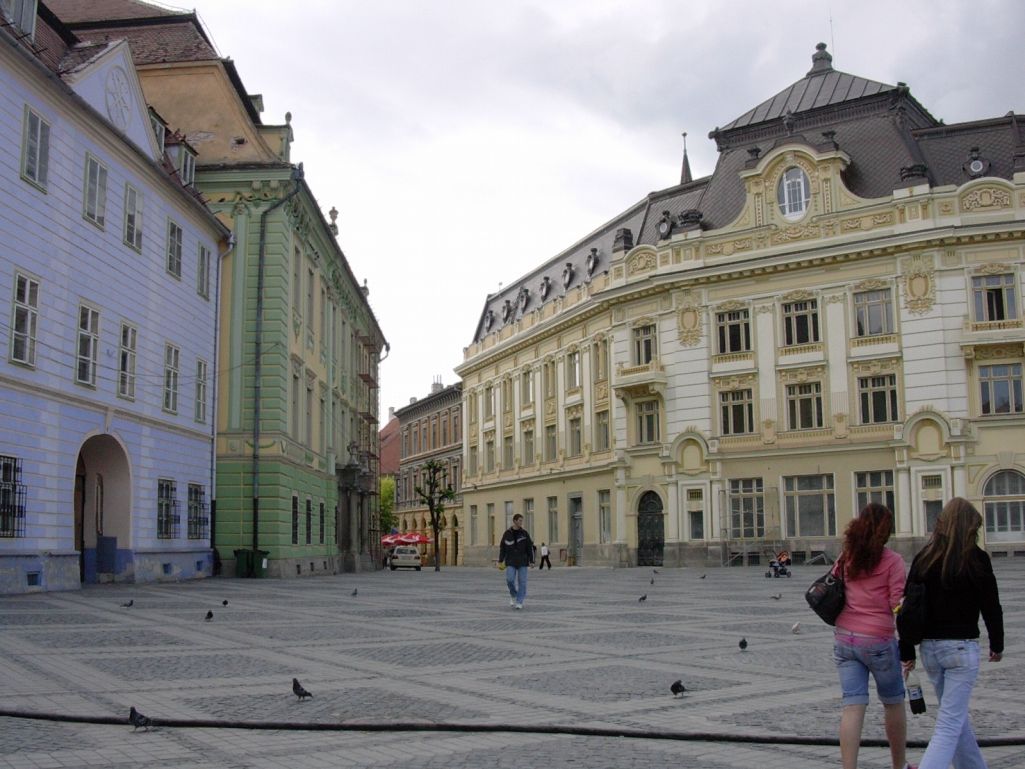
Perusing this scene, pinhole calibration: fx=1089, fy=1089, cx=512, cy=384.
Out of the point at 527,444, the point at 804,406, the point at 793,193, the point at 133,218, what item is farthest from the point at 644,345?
the point at 133,218

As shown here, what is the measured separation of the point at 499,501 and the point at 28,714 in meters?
58.8

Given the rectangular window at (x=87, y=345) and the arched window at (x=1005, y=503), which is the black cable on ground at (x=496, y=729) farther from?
the arched window at (x=1005, y=503)

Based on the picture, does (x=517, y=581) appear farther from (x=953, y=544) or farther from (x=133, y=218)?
(x=953, y=544)

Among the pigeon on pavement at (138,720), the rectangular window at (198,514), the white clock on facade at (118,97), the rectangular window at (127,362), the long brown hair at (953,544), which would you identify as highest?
the white clock on facade at (118,97)

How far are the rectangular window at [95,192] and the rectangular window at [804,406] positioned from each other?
99.4 ft

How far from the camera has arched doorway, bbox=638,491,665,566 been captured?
49531 millimetres

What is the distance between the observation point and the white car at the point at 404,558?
5559 centimetres

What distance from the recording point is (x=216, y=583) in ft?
94.2

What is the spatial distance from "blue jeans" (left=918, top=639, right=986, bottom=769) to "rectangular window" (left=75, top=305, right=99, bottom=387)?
2127 cm

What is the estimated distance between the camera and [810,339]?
4597 cm

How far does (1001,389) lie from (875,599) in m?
39.8

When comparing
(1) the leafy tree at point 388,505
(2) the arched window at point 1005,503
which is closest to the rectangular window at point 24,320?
(2) the arched window at point 1005,503

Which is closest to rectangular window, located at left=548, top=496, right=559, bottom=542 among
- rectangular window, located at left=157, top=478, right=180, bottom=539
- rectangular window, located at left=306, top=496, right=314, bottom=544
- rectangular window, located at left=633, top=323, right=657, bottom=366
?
rectangular window, located at left=633, top=323, right=657, bottom=366

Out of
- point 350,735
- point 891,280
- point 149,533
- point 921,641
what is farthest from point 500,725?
point 891,280
